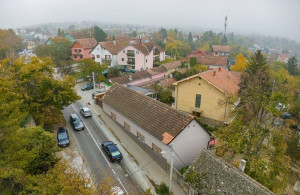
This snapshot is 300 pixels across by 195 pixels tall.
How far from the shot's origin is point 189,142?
70.3 feet

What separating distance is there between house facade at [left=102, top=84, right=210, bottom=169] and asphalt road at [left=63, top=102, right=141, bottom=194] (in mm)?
4347

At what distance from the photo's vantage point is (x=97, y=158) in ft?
72.9

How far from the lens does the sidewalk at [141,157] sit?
1963cm

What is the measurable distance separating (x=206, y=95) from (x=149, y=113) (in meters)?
10.8

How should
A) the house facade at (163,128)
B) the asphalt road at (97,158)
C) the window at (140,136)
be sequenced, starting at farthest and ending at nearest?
the window at (140,136)
the house facade at (163,128)
the asphalt road at (97,158)

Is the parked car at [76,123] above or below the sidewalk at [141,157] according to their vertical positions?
above

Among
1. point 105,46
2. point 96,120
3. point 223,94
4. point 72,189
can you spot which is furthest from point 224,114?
point 105,46

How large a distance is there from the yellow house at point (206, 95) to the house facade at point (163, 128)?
26.0 ft

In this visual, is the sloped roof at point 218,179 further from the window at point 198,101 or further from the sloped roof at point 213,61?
the sloped roof at point 213,61

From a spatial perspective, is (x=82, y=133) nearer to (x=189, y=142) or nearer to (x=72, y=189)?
(x=189, y=142)

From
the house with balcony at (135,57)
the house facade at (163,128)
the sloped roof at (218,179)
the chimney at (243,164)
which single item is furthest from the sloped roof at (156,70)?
the chimney at (243,164)

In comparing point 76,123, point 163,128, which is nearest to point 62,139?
point 76,123

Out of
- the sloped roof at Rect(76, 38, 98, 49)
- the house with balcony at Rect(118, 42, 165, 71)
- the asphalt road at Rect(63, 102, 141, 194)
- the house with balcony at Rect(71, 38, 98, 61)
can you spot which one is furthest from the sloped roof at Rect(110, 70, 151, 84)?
the sloped roof at Rect(76, 38, 98, 49)

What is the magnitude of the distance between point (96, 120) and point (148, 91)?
38.5ft
